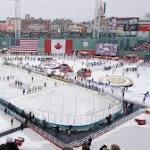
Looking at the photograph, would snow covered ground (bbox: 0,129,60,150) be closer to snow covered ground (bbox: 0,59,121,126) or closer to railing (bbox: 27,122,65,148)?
railing (bbox: 27,122,65,148)

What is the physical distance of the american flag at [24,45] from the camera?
55.9m

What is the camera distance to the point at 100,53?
186 ft

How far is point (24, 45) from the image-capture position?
5600cm

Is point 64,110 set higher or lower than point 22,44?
lower

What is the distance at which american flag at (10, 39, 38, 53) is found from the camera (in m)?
55.9

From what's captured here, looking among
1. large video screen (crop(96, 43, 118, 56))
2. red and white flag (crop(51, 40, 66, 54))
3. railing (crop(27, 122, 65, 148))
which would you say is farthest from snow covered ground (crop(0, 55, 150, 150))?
large video screen (crop(96, 43, 118, 56))

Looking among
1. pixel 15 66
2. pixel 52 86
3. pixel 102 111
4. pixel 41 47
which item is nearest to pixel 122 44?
pixel 41 47

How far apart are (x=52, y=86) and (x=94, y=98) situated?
18.8 feet

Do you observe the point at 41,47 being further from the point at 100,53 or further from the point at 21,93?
the point at 21,93

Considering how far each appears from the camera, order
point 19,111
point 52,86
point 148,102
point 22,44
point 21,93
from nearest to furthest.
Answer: point 19,111 → point 148,102 → point 21,93 → point 52,86 → point 22,44

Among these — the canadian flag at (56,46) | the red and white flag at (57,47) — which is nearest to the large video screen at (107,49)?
the canadian flag at (56,46)

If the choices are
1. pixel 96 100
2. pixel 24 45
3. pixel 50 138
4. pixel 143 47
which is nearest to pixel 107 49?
pixel 143 47

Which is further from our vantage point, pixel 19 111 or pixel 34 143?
pixel 19 111

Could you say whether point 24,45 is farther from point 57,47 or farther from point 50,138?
point 50,138
